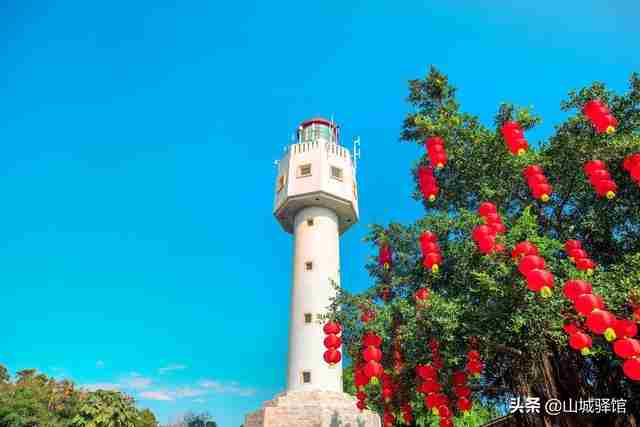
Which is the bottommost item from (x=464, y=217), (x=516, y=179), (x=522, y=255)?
(x=522, y=255)

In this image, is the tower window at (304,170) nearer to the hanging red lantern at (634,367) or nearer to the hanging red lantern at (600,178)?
the hanging red lantern at (600,178)

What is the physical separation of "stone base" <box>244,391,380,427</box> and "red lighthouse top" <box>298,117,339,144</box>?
10731 mm

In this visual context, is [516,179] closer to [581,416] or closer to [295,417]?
[581,416]

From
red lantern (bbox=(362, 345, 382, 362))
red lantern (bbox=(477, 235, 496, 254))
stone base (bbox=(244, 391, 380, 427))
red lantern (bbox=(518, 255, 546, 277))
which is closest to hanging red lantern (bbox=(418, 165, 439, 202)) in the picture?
red lantern (bbox=(477, 235, 496, 254))

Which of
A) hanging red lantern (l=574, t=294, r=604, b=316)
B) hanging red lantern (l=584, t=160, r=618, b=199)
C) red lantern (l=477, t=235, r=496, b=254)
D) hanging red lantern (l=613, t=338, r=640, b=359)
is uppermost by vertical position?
hanging red lantern (l=584, t=160, r=618, b=199)

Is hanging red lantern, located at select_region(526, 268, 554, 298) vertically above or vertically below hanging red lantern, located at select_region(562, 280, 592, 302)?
above

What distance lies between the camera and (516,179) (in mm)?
8719

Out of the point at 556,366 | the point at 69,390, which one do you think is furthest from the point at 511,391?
the point at 69,390

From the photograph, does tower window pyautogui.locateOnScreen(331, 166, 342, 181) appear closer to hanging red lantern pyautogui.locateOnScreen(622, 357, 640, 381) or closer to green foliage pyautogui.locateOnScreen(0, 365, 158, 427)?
green foliage pyautogui.locateOnScreen(0, 365, 158, 427)

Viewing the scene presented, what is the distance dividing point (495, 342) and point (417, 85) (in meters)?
5.78

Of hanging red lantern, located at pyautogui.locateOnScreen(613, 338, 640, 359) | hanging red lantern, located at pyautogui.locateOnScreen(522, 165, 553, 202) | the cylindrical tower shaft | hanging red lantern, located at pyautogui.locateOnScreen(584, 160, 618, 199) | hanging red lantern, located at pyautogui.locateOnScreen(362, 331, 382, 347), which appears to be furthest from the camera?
the cylindrical tower shaft

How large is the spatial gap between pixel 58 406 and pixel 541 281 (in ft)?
111

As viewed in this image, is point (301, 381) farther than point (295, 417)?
Yes

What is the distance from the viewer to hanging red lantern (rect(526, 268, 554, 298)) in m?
5.30
